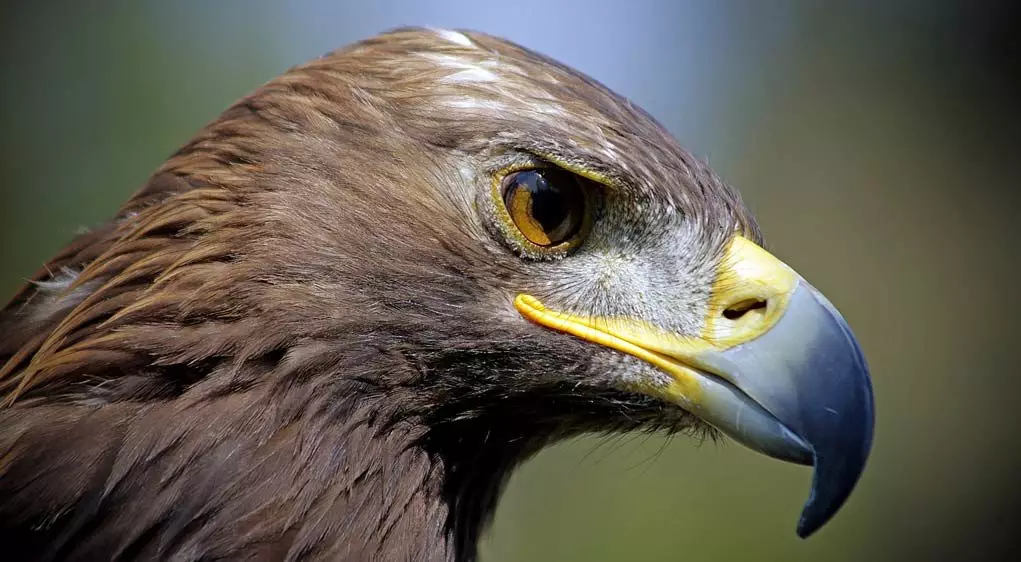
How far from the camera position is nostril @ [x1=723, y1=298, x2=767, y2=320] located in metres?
1.51

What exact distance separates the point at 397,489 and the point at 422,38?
2.80 feet

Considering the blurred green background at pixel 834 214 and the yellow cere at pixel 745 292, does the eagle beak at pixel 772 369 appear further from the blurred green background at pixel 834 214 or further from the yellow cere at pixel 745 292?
the blurred green background at pixel 834 214

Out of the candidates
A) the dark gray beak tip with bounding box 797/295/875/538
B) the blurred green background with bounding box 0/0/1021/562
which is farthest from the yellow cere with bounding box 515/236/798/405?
the blurred green background with bounding box 0/0/1021/562

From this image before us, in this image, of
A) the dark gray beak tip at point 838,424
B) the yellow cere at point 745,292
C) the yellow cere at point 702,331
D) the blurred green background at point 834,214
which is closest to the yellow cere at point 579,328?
the yellow cere at point 702,331

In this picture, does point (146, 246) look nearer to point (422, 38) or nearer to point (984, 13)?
point (422, 38)

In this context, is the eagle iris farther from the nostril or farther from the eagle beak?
the nostril

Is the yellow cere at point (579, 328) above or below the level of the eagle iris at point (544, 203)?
below

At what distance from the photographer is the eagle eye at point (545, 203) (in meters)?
1.50

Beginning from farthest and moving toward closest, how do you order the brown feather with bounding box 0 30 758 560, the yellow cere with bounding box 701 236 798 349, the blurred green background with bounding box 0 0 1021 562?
the blurred green background with bounding box 0 0 1021 562 < the yellow cere with bounding box 701 236 798 349 < the brown feather with bounding box 0 30 758 560

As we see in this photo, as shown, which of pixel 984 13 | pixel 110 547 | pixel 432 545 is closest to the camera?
pixel 110 547

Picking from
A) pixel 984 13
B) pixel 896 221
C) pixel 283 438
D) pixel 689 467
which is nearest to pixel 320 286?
pixel 283 438

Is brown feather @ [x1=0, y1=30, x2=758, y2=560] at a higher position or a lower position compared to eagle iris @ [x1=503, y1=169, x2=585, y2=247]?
lower

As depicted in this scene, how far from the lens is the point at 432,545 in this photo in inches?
61.6

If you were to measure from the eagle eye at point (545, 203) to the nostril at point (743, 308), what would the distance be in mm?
297
